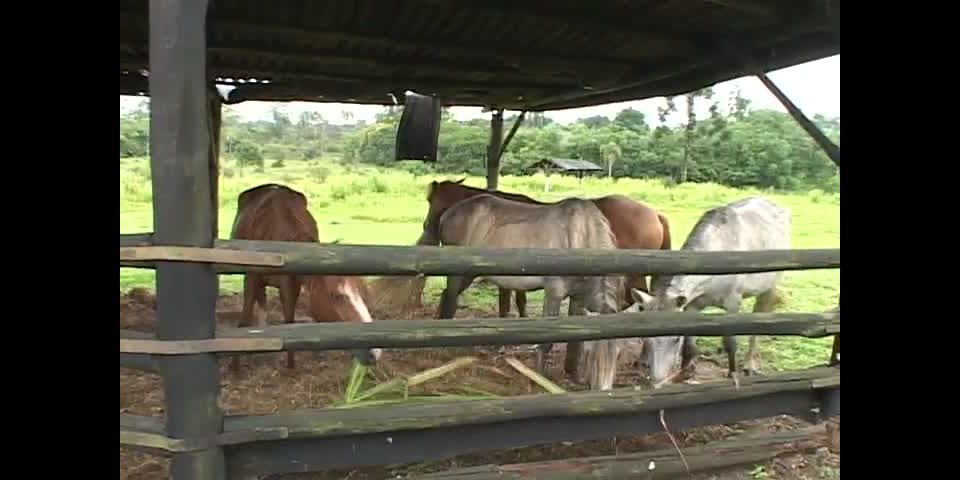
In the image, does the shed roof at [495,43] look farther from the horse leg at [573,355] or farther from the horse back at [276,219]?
the horse leg at [573,355]

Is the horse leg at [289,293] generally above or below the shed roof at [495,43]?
below

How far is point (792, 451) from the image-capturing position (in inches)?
149

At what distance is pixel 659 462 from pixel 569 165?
45.7 ft

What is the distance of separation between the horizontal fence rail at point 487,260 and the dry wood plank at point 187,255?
1 cm

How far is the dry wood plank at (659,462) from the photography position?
3.09m

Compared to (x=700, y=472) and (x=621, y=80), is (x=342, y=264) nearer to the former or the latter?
(x=700, y=472)

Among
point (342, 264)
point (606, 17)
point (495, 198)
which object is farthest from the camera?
point (495, 198)

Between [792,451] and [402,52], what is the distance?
4235 mm

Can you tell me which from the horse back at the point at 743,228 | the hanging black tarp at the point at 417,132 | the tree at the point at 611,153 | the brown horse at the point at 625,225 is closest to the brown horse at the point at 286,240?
the brown horse at the point at 625,225

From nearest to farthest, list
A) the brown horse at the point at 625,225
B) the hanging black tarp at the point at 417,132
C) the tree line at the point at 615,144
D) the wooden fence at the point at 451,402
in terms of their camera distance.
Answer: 1. the wooden fence at the point at 451,402
2. the brown horse at the point at 625,225
3. the hanging black tarp at the point at 417,132
4. the tree line at the point at 615,144

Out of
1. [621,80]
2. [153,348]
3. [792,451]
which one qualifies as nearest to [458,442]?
[153,348]

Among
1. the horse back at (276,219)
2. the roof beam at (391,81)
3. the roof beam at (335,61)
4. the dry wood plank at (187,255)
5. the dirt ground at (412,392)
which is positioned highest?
the roof beam at (391,81)

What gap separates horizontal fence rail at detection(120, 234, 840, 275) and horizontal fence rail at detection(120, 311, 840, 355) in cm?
24

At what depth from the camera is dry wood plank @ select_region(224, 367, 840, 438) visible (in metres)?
2.62
